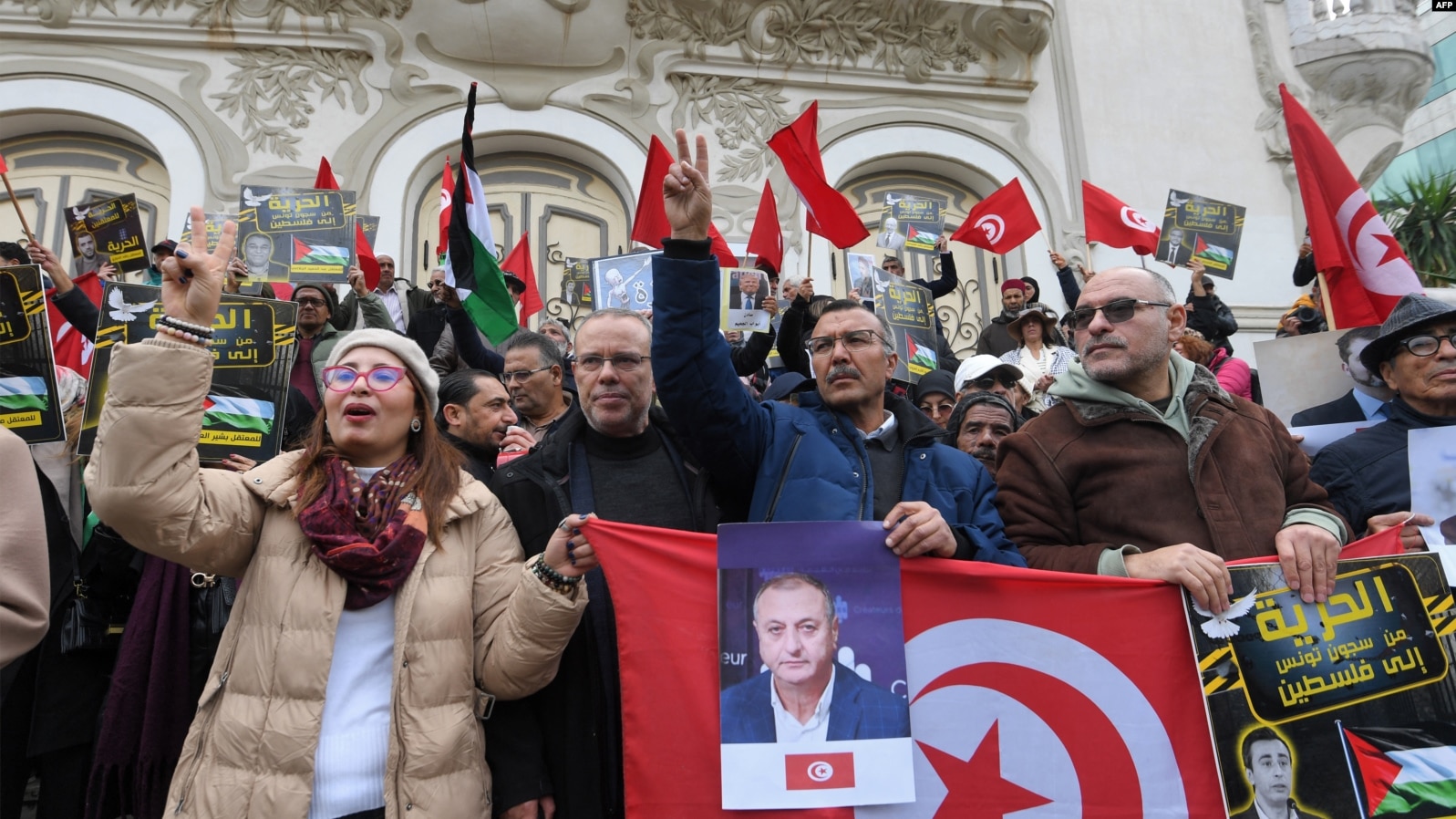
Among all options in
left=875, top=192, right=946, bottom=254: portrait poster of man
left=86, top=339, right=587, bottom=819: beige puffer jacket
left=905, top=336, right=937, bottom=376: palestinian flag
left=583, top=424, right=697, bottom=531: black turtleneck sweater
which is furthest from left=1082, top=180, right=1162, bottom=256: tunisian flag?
left=86, top=339, right=587, bottom=819: beige puffer jacket

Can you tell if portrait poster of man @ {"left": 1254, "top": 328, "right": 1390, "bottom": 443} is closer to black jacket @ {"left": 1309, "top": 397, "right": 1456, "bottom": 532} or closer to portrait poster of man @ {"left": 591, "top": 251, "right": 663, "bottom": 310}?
black jacket @ {"left": 1309, "top": 397, "right": 1456, "bottom": 532}

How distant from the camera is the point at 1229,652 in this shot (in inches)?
101

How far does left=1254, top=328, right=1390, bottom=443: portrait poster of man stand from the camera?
370cm

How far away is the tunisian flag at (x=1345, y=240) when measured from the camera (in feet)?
15.1

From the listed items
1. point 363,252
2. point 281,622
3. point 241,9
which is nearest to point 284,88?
point 241,9

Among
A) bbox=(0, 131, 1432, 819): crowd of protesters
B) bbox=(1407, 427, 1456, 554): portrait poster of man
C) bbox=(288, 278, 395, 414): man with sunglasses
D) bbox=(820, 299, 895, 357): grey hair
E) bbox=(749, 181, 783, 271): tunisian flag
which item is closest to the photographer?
bbox=(0, 131, 1432, 819): crowd of protesters

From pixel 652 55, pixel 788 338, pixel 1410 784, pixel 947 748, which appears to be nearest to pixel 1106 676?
pixel 947 748

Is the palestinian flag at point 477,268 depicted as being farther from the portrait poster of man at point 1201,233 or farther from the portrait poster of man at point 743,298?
the portrait poster of man at point 1201,233

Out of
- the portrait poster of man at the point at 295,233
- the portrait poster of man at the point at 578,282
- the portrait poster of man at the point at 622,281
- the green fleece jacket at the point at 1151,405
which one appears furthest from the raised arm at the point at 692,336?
the portrait poster of man at the point at 578,282

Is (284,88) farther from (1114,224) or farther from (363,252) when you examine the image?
(1114,224)

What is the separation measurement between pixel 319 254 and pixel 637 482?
15.9 feet

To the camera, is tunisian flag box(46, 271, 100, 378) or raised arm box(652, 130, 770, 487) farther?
tunisian flag box(46, 271, 100, 378)

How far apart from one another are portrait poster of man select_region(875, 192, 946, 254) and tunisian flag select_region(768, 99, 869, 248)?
5.52 feet

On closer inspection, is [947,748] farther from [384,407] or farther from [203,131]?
[203,131]
